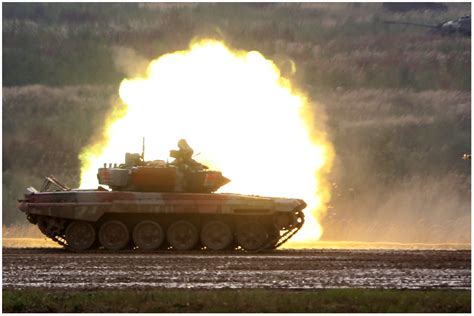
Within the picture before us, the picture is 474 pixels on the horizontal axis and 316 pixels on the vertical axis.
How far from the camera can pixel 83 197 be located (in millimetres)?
45562

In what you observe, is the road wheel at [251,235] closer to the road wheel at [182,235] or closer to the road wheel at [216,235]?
the road wheel at [216,235]

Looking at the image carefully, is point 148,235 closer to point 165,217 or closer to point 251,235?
point 165,217

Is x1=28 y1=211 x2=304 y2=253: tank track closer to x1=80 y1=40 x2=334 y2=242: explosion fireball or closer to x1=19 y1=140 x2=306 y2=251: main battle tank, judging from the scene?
x1=19 y1=140 x2=306 y2=251: main battle tank

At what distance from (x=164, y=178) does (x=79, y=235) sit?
10.5ft

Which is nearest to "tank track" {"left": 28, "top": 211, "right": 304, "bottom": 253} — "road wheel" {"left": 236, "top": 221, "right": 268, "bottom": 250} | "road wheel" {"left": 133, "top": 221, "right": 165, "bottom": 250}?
"road wheel" {"left": 236, "top": 221, "right": 268, "bottom": 250}

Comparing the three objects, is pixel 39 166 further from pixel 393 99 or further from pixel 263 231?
pixel 263 231

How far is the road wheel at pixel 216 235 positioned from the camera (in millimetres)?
45688

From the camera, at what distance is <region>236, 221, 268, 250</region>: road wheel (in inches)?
1796

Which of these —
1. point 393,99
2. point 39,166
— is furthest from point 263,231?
point 393,99

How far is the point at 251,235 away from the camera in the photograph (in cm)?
4572

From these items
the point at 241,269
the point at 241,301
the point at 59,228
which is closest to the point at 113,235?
the point at 59,228

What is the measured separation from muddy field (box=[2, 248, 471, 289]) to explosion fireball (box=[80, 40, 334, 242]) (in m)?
9.79

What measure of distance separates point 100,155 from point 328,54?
125 feet

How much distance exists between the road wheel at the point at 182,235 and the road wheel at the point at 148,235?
0.98 ft
